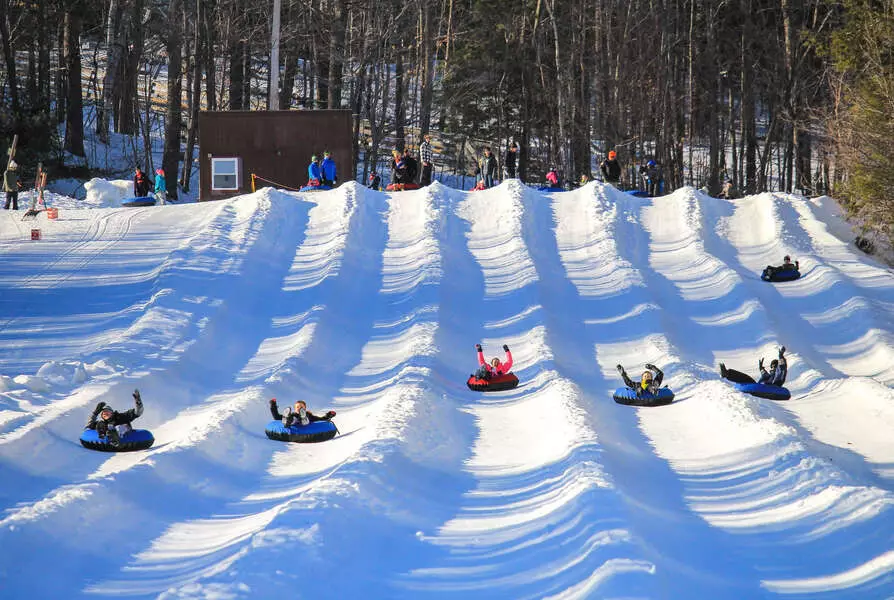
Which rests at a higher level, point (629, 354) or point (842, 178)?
point (842, 178)

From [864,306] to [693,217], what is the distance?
6538 millimetres

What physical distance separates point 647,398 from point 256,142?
18.0 m

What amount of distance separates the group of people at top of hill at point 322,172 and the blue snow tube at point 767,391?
53.0ft

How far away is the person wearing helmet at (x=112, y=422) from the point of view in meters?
12.2

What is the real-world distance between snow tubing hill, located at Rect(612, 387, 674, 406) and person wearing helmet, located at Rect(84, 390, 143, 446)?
7.03m

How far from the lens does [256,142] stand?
29.6 m

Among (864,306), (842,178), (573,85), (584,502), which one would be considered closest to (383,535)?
(584,502)

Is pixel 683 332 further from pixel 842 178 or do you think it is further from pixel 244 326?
pixel 842 178

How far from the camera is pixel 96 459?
11961 millimetres

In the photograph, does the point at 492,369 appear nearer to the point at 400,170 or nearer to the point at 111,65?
the point at 400,170

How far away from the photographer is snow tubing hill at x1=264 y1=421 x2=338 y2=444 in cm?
1309

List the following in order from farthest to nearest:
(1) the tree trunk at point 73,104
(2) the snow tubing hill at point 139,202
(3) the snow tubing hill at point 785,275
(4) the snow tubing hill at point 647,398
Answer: (1) the tree trunk at point 73,104, (2) the snow tubing hill at point 139,202, (3) the snow tubing hill at point 785,275, (4) the snow tubing hill at point 647,398

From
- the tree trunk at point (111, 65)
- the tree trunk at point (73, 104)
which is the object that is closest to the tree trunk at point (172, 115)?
the tree trunk at point (111, 65)

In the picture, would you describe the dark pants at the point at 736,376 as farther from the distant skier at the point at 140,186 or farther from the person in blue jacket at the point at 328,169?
the distant skier at the point at 140,186
